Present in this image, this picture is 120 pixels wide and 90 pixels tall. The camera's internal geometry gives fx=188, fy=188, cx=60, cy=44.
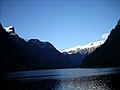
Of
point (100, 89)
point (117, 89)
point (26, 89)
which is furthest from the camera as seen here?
point (26, 89)

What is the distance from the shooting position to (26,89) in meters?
78.2

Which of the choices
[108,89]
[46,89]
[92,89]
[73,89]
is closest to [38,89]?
[46,89]

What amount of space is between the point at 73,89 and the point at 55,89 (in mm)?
7957

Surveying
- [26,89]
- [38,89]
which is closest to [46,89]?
[38,89]

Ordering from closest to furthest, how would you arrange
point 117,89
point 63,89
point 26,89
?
point 117,89
point 63,89
point 26,89

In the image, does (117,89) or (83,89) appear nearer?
(117,89)

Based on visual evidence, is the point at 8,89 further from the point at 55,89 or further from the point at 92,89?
the point at 92,89

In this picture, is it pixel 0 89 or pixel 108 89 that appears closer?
pixel 108 89

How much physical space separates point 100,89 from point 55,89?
716 inches

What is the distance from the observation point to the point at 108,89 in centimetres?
6444

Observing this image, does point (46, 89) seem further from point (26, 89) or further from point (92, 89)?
point (92, 89)

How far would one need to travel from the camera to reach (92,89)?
67.5 meters

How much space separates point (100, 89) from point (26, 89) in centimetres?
3075

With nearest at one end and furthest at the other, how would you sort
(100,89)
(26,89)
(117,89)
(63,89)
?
1. (117,89)
2. (100,89)
3. (63,89)
4. (26,89)
